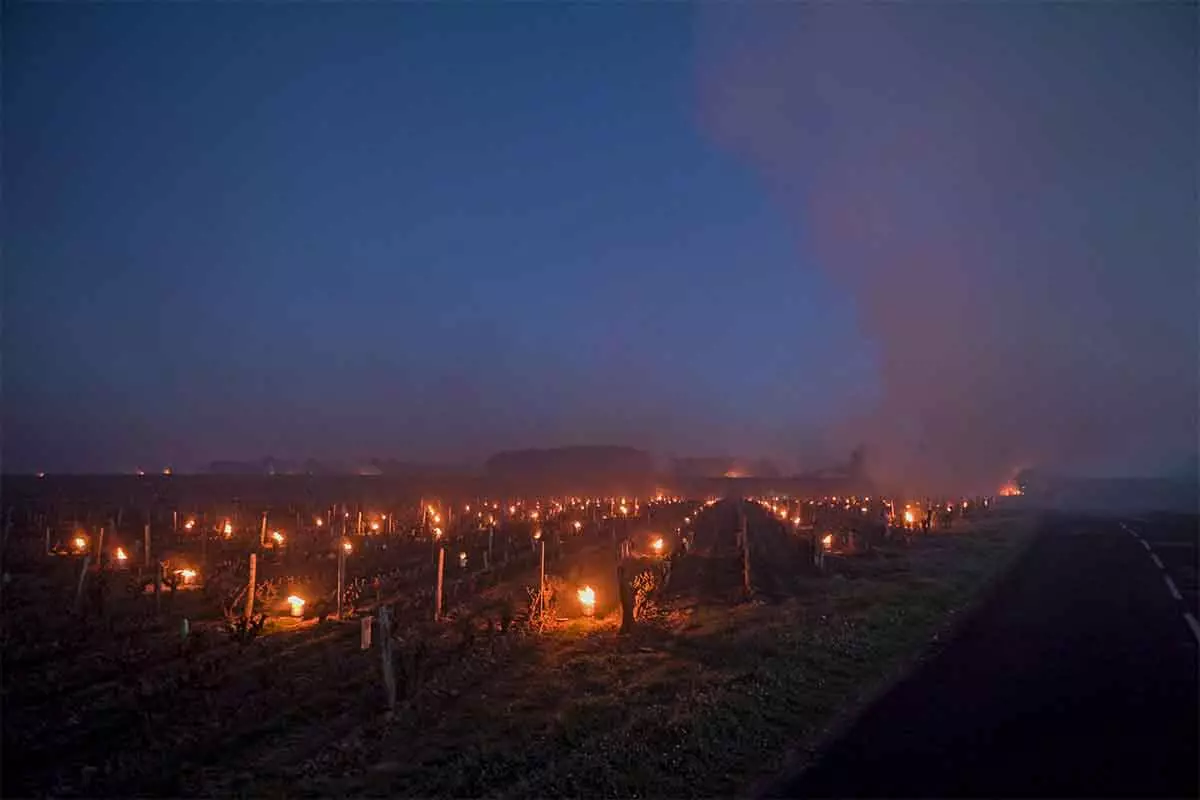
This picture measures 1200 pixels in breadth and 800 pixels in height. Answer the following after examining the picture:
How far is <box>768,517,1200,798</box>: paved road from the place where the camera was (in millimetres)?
9758

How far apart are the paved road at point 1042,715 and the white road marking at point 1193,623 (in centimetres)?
10

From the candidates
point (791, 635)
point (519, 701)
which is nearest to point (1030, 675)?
point (791, 635)

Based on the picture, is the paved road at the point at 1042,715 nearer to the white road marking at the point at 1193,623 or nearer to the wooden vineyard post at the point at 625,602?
the white road marking at the point at 1193,623

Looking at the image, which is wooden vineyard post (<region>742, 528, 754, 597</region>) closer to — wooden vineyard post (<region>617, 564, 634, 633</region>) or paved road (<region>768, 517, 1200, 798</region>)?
wooden vineyard post (<region>617, 564, 634, 633</region>)

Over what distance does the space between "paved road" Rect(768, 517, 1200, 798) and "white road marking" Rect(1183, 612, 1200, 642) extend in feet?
0.34

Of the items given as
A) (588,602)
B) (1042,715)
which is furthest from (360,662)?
(1042,715)

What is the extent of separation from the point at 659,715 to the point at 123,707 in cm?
1043

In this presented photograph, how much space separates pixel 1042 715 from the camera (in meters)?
12.3

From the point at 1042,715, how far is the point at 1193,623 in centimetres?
1049

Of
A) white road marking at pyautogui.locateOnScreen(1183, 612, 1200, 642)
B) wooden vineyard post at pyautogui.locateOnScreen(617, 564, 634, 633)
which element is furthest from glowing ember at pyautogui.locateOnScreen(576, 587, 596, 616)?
white road marking at pyautogui.locateOnScreen(1183, 612, 1200, 642)

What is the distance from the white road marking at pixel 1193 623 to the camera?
1800cm

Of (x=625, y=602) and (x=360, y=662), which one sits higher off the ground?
(x=625, y=602)

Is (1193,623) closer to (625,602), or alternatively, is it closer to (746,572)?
(746,572)

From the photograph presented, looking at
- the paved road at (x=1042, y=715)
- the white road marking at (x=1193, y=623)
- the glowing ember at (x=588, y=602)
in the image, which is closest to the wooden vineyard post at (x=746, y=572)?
the glowing ember at (x=588, y=602)
